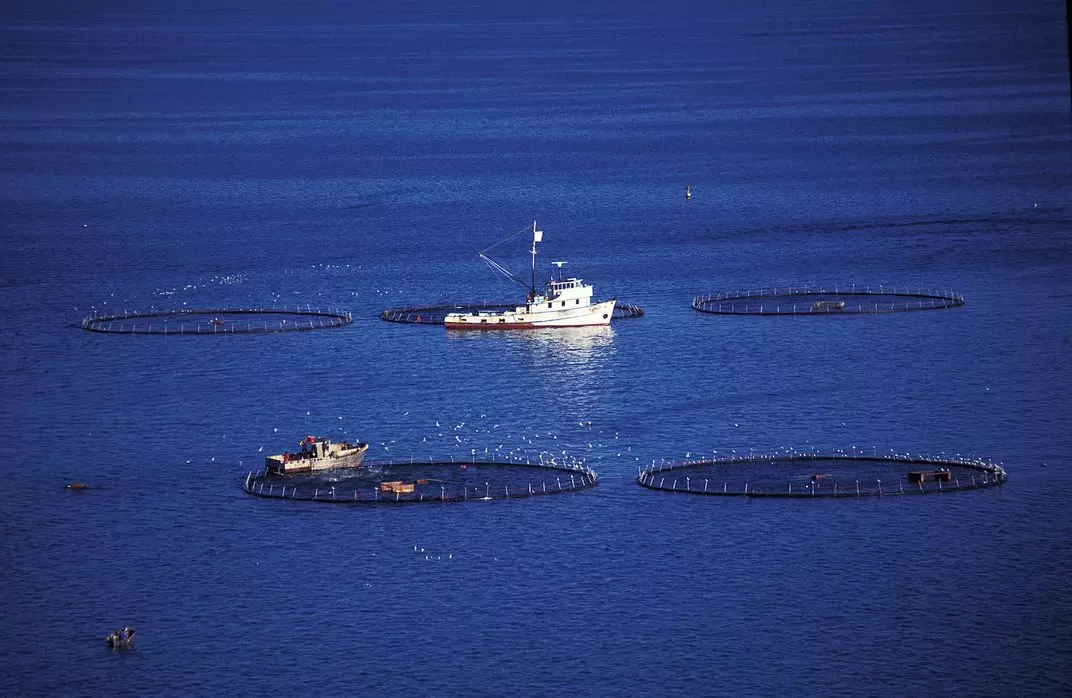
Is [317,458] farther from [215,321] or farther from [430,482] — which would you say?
[215,321]

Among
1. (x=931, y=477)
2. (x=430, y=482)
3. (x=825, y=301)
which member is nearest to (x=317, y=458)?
(x=430, y=482)

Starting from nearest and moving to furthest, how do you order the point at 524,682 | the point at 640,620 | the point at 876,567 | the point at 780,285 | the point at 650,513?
the point at 524,682 → the point at 640,620 → the point at 876,567 → the point at 650,513 → the point at 780,285

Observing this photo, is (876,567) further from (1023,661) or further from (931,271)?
(931,271)

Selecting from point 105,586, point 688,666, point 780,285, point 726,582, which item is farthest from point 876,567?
point 780,285

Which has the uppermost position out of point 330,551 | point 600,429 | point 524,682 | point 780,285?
point 780,285

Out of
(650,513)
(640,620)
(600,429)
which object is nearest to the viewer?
(640,620)

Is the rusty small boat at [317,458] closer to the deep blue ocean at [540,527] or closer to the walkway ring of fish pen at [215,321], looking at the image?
the deep blue ocean at [540,527]

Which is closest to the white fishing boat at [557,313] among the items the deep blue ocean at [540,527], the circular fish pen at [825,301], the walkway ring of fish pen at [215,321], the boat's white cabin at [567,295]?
the boat's white cabin at [567,295]
